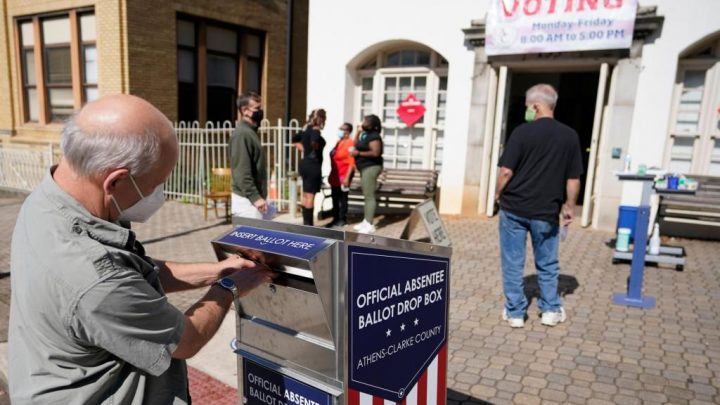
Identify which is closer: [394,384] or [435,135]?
[394,384]

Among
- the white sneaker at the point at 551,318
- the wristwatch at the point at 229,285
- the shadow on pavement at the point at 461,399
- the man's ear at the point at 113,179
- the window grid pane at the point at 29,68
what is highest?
the window grid pane at the point at 29,68

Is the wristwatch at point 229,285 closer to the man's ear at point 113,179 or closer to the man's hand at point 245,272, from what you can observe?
the man's hand at point 245,272

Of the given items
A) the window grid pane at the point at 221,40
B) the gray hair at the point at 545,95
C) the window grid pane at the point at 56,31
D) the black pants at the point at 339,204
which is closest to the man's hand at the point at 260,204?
the gray hair at the point at 545,95

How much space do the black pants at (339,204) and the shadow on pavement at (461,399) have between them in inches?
210

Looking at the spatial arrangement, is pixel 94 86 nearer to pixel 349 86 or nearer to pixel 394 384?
pixel 349 86

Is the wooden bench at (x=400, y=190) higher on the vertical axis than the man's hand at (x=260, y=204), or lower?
lower

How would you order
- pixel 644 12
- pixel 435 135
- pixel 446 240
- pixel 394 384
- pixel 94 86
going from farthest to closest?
pixel 94 86
pixel 435 135
pixel 644 12
pixel 446 240
pixel 394 384

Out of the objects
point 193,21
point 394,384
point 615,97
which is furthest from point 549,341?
point 193,21

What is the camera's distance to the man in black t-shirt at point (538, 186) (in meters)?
3.81

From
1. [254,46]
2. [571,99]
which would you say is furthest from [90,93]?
[571,99]

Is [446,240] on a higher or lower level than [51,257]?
lower

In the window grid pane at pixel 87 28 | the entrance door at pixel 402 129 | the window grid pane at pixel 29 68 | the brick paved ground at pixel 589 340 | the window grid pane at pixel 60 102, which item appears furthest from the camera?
the window grid pane at pixel 29 68

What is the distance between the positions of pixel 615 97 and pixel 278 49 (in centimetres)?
1116

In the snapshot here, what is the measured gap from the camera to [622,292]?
5.12 m
